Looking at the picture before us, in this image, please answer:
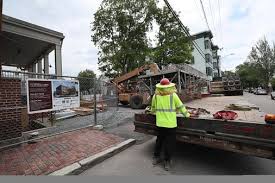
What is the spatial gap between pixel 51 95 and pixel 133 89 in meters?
10.3

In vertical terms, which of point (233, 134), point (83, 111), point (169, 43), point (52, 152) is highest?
point (169, 43)

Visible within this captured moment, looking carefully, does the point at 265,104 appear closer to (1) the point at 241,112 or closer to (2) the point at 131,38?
(1) the point at 241,112

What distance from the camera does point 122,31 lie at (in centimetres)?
2808

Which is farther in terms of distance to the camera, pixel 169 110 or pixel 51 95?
pixel 51 95

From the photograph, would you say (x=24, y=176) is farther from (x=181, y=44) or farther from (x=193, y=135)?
(x=181, y=44)

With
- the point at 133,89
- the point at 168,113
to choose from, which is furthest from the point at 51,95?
the point at 133,89

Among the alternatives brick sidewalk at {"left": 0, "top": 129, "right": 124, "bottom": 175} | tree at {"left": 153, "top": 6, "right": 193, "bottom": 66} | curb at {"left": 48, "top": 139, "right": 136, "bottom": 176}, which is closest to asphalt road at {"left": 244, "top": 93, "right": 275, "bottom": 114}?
curb at {"left": 48, "top": 139, "right": 136, "bottom": 176}

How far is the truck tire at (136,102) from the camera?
13883 mm

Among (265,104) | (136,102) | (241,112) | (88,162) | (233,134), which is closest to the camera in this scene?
(233,134)

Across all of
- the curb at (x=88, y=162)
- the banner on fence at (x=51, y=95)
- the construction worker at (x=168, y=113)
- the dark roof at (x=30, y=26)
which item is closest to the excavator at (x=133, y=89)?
the dark roof at (x=30, y=26)

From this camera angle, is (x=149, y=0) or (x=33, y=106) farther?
(x=149, y=0)

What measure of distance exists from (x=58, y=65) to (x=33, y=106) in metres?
7.71

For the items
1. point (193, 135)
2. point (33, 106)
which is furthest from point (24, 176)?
point (193, 135)

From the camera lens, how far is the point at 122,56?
26.4 m
